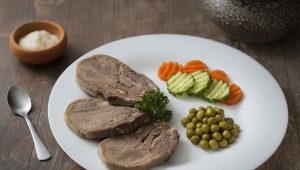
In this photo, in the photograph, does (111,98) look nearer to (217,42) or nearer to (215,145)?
(215,145)

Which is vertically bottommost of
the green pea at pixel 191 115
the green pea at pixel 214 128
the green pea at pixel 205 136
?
the green pea at pixel 191 115

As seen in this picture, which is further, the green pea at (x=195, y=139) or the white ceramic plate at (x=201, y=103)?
the green pea at (x=195, y=139)

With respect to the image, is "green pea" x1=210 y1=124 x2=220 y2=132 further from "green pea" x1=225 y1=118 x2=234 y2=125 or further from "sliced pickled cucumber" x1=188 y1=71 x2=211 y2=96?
"sliced pickled cucumber" x1=188 y1=71 x2=211 y2=96

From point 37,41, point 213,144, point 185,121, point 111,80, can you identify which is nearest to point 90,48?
point 37,41

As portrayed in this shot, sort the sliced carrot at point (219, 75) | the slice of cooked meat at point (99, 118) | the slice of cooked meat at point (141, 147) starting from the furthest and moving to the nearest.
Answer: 1. the sliced carrot at point (219, 75)
2. the slice of cooked meat at point (99, 118)
3. the slice of cooked meat at point (141, 147)

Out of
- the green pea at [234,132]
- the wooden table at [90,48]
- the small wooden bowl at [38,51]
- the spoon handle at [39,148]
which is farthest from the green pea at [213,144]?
the small wooden bowl at [38,51]

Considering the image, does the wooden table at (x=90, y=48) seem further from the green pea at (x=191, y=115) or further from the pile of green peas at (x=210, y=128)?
the green pea at (x=191, y=115)

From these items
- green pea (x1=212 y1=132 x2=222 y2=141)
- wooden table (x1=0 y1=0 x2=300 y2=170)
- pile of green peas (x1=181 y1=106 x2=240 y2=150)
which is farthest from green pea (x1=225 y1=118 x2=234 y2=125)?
wooden table (x1=0 y1=0 x2=300 y2=170)

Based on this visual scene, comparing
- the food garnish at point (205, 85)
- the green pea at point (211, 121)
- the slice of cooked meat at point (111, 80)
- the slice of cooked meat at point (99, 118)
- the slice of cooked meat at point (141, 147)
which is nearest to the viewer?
the slice of cooked meat at point (141, 147)
